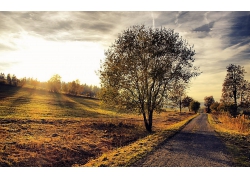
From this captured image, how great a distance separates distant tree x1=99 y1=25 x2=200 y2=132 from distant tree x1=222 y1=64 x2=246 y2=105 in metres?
2.75

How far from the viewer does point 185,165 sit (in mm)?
9992

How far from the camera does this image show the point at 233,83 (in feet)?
54.9

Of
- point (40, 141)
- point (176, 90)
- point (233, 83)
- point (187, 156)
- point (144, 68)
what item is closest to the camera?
point (187, 156)

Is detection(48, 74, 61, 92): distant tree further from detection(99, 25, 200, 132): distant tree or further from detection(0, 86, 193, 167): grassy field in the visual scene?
detection(99, 25, 200, 132): distant tree

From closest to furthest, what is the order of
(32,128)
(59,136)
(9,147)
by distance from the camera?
(9,147) < (59,136) < (32,128)

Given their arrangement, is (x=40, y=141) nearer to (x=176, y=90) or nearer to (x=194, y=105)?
(x=176, y=90)

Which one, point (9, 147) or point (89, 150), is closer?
point (9, 147)

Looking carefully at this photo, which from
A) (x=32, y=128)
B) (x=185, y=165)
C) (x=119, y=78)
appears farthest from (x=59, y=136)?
(x=185, y=165)

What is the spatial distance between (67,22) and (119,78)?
6894 millimetres

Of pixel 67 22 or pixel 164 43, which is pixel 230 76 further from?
pixel 67 22

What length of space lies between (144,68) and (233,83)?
7421 millimetres

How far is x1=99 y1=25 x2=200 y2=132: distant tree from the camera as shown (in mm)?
18594

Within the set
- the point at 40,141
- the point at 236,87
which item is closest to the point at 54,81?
the point at 40,141

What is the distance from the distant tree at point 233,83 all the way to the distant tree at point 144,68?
2746 mm
